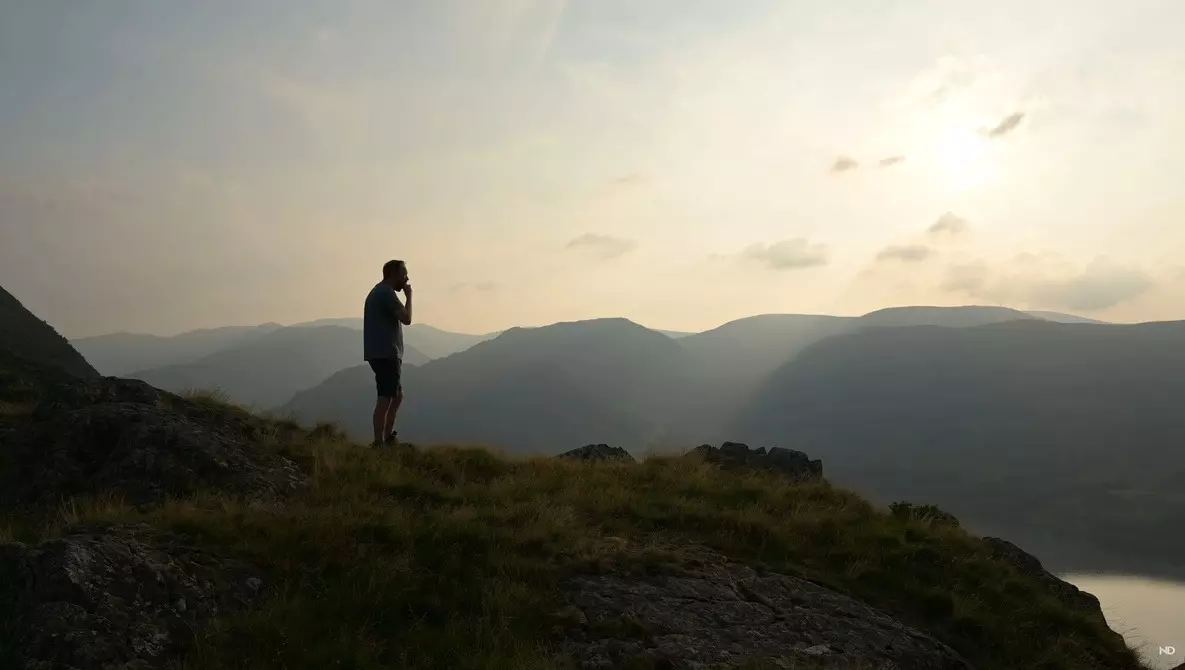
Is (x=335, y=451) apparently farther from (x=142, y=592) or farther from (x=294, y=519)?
(x=142, y=592)

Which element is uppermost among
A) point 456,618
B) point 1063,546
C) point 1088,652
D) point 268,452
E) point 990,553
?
point 268,452

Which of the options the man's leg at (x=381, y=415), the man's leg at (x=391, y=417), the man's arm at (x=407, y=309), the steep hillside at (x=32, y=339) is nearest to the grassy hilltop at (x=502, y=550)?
the man's leg at (x=381, y=415)

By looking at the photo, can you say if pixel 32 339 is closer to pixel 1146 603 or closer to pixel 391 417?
pixel 391 417

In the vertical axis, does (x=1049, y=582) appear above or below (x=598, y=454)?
below

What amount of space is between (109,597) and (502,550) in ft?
11.7

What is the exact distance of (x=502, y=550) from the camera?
755 centimetres

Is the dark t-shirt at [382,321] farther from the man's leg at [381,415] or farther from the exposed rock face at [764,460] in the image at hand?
the exposed rock face at [764,460]

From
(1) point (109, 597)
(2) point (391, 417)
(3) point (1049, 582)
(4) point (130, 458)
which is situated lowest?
(3) point (1049, 582)

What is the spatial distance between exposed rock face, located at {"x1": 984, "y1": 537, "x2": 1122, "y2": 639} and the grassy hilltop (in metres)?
0.69

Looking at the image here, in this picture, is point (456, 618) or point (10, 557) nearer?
point (10, 557)

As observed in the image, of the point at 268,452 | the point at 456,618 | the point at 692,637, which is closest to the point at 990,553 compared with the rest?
the point at 692,637

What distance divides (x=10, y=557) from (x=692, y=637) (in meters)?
6.05

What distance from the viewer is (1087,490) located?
17962cm

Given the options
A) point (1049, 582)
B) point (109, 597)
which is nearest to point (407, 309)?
point (109, 597)
